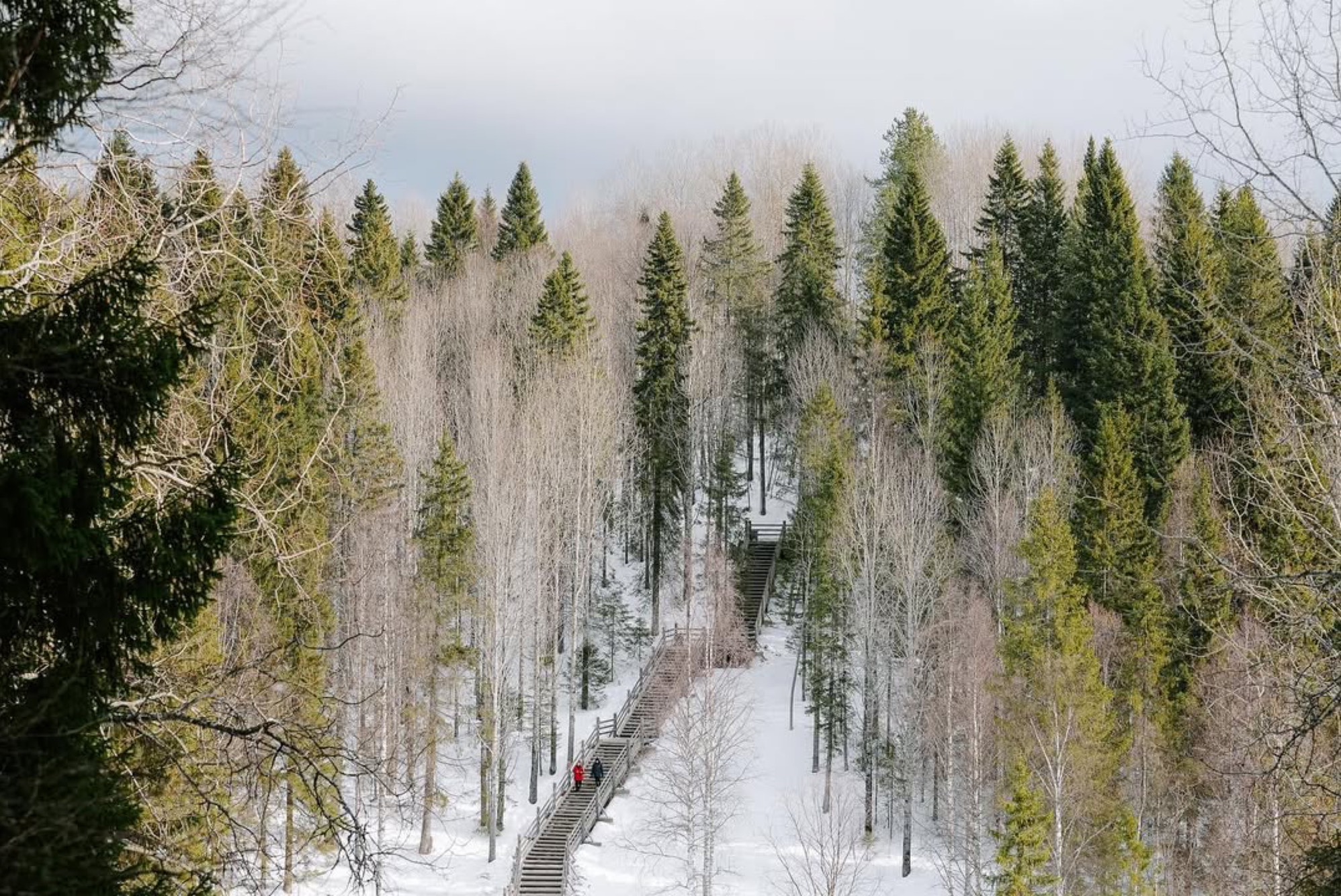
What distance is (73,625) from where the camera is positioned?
11.7 feet

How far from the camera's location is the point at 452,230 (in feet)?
158

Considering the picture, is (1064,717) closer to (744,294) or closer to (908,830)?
(908,830)

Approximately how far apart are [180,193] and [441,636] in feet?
76.5

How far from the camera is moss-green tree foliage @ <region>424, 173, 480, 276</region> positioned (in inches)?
1861

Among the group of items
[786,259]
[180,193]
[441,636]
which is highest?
[786,259]

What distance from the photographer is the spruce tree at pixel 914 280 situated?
37.4 meters

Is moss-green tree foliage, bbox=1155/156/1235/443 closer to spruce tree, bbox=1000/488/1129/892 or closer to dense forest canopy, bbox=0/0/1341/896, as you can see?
dense forest canopy, bbox=0/0/1341/896

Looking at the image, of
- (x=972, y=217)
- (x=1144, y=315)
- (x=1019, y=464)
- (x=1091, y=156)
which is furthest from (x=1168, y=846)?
(x=972, y=217)

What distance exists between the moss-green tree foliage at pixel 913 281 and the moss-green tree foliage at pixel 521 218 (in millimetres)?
17220

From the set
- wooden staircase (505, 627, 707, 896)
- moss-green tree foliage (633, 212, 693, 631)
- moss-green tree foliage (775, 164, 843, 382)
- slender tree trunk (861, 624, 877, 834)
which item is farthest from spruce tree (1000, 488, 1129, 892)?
moss-green tree foliage (775, 164, 843, 382)

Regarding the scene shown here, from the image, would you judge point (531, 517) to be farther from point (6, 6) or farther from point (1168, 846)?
point (6, 6)

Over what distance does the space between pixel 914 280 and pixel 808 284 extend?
6207 millimetres

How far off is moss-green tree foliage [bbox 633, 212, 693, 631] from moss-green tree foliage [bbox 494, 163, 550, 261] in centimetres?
894

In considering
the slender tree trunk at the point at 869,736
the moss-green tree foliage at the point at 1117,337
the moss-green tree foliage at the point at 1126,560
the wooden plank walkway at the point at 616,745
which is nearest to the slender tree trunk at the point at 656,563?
the wooden plank walkway at the point at 616,745
